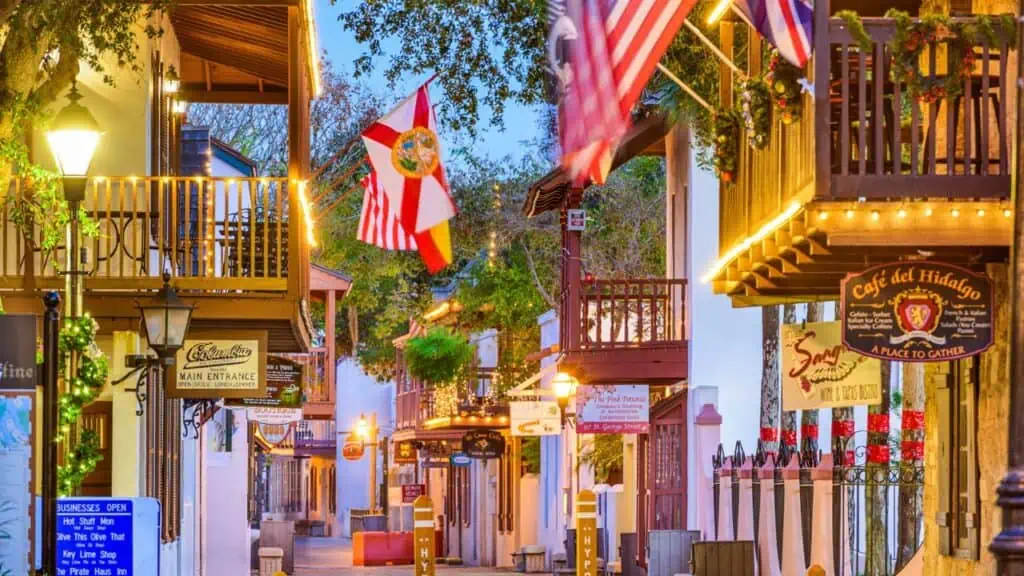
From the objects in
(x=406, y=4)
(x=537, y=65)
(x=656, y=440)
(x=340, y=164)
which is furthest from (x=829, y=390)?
(x=340, y=164)

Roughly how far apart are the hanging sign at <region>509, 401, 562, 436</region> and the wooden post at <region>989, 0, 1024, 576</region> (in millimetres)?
26093

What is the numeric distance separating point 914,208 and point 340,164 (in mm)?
35960

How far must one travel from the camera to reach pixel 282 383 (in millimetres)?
29359

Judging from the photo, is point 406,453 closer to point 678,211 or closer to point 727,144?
point 678,211

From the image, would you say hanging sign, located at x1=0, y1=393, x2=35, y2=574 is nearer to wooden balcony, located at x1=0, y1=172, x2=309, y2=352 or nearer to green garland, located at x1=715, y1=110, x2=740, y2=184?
green garland, located at x1=715, y1=110, x2=740, y2=184

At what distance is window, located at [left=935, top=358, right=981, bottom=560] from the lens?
47.8 feet

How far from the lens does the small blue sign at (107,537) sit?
1376 cm

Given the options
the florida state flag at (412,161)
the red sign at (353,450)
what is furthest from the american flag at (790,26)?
the red sign at (353,450)

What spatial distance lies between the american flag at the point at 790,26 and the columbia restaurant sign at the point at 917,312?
1596 mm

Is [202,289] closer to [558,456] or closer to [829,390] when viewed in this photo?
[829,390]

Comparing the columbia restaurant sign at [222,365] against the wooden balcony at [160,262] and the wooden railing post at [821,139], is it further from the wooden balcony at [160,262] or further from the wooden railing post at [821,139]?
the wooden railing post at [821,139]

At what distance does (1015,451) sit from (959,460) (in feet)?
15.8

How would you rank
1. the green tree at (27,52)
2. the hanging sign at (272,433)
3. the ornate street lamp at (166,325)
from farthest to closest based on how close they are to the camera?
the hanging sign at (272,433), the ornate street lamp at (166,325), the green tree at (27,52)

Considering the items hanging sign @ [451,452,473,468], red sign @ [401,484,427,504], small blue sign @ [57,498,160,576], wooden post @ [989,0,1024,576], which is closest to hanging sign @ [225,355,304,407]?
small blue sign @ [57,498,160,576]
